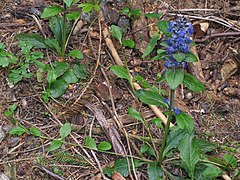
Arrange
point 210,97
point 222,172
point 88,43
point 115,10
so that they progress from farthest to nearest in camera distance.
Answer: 1. point 115,10
2. point 88,43
3. point 210,97
4. point 222,172

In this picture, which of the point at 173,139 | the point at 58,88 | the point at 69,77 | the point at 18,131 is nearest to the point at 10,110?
the point at 18,131

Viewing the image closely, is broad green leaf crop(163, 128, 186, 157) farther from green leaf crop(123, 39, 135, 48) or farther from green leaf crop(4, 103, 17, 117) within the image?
green leaf crop(4, 103, 17, 117)

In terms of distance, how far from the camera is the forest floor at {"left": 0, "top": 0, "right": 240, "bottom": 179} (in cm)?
257

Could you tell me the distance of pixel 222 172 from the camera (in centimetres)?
246

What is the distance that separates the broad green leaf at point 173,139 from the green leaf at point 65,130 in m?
0.68

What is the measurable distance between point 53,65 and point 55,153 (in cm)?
82

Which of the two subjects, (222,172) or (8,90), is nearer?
(222,172)

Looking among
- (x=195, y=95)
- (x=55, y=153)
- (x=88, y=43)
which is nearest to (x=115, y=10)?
(x=88, y=43)

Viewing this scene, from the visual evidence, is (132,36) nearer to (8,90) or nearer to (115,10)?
(115,10)

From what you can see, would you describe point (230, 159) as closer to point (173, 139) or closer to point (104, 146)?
point (173, 139)

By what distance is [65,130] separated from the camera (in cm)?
263

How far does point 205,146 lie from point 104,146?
69 cm

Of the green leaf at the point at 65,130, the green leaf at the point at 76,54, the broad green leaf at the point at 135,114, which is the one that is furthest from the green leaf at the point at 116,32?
the green leaf at the point at 65,130

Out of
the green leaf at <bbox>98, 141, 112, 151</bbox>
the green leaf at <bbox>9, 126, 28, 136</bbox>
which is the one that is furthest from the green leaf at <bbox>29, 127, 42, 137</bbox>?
the green leaf at <bbox>98, 141, 112, 151</bbox>
